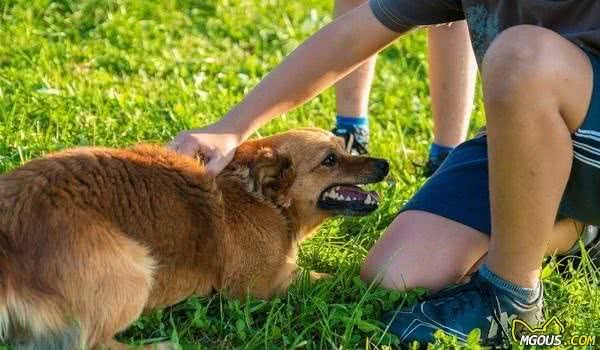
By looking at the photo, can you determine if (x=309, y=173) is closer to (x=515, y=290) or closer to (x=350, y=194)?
(x=350, y=194)

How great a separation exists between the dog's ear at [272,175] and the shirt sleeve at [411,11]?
2.09 feet

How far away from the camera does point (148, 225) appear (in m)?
3.37

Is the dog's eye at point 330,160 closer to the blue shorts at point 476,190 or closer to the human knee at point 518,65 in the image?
the blue shorts at point 476,190

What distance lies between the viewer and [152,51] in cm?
607

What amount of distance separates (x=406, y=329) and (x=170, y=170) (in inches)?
37.8

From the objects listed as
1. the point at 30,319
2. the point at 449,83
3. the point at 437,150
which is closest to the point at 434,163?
the point at 437,150

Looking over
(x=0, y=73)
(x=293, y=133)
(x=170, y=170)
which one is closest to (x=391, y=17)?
(x=293, y=133)

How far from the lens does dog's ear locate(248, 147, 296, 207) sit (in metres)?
3.81

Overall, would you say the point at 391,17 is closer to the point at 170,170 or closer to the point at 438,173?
the point at 438,173

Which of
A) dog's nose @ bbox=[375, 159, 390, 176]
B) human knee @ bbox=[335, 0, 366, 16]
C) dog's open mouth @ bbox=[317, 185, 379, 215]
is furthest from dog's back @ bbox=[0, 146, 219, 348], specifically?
human knee @ bbox=[335, 0, 366, 16]

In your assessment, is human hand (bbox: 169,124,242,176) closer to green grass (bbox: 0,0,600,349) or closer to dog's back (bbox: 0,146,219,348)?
dog's back (bbox: 0,146,219,348)

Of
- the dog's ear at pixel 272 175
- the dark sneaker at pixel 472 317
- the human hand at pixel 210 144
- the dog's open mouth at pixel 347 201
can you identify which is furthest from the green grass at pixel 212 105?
the human hand at pixel 210 144

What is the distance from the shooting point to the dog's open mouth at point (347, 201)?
401 centimetres

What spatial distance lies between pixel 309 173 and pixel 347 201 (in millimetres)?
201
